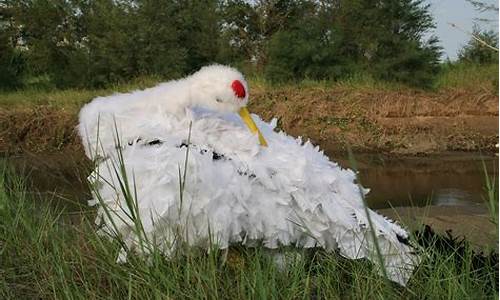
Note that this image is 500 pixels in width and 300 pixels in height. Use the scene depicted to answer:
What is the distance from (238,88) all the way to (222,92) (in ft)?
0.20

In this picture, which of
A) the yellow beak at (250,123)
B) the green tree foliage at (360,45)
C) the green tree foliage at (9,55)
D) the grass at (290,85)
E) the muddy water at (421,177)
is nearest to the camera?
the yellow beak at (250,123)

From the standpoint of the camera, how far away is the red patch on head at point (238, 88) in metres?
2.39

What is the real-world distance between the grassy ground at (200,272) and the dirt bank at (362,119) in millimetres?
9076

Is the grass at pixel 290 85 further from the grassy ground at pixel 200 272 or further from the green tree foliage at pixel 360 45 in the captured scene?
the grassy ground at pixel 200 272

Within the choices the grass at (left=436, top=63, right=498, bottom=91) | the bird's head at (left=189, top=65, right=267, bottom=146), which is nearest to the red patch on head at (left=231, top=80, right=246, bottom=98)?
the bird's head at (left=189, top=65, right=267, bottom=146)

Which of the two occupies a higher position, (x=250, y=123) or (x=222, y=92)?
(x=222, y=92)

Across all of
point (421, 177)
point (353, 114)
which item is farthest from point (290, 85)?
point (421, 177)

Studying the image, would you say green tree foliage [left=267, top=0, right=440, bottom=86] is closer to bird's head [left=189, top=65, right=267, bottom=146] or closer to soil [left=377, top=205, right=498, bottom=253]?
soil [left=377, top=205, right=498, bottom=253]

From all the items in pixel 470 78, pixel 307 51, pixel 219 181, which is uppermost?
pixel 219 181

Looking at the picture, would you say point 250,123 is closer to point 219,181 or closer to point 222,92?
point 222,92

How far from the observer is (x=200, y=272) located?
5.75 feet

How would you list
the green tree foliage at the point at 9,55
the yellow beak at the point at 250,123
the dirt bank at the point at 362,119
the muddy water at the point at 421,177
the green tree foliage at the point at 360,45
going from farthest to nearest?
the green tree foliage at the point at 9,55 → the green tree foliage at the point at 360,45 → the dirt bank at the point at 362,119 → the muddy water at the point at 421,177 → the yellow beak at the point at 250,123

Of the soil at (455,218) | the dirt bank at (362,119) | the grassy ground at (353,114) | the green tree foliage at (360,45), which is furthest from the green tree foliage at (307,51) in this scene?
the soil at (455,218)

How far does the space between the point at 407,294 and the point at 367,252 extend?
262 mm
